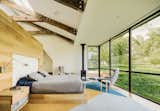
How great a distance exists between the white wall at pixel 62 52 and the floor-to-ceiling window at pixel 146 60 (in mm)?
5575

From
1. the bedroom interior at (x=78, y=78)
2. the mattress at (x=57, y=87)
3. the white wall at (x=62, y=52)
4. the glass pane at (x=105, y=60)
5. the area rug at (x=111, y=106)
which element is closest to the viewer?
the bedroom interior at (x=78, y=78)

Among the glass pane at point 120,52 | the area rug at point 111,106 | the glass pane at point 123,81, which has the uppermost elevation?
the glass pane at point 120,52

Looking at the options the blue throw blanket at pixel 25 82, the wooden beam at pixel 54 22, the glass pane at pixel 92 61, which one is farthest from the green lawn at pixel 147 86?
the glass pane at pixel 92 61

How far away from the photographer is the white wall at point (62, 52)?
1092 cm

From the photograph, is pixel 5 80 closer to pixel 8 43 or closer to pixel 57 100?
pixel 8 43

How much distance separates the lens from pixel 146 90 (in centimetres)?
522

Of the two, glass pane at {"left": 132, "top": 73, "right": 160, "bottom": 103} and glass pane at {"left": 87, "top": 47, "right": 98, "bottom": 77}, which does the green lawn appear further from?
glass pane at {"left": 87, "top": 47, "right": 98, "bottom": 77}

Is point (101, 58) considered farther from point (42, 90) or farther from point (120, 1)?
point (120, 1)

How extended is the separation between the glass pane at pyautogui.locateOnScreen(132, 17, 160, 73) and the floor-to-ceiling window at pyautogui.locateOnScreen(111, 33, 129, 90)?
84 cm

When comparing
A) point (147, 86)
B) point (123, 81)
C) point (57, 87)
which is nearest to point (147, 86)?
point (147, 86)

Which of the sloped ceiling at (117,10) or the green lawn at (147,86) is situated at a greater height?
the sloped ceiling at (117,10)

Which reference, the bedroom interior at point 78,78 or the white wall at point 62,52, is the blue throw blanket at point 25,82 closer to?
the bedroom interior at point 78,78

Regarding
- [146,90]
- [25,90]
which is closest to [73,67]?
[146,90]

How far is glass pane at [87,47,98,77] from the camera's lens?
11.2m
